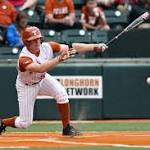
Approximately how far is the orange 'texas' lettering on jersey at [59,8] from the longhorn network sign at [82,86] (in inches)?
81.4

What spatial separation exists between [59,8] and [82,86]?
236cm

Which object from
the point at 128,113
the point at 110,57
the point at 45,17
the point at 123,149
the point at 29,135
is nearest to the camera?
the point at 123,149

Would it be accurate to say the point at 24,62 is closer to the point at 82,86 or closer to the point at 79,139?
the point at 79,139

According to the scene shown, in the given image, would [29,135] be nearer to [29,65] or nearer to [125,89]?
[29,65]

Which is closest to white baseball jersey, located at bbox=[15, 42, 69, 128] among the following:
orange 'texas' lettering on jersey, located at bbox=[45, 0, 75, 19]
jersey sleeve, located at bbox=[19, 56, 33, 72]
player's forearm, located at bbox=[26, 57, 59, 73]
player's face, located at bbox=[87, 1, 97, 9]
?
jersey sleeve, located at bbox=[19, 56, 33, 72]

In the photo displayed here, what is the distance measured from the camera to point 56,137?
9.05 meters

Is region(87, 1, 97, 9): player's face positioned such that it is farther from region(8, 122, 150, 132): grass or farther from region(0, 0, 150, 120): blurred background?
region(8, 122, 150, 132): grass

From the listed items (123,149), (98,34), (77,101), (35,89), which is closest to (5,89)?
(77,101)

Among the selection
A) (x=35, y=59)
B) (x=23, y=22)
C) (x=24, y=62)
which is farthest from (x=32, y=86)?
(x=23, y=22)

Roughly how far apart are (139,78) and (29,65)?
12.9 ft

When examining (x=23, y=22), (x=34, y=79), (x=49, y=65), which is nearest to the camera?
(x=49, y=65)

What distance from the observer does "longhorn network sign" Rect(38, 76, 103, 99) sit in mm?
12062

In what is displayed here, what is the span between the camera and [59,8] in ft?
45.2

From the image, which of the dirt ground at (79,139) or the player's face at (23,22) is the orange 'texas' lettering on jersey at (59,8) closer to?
the player's face at (23,22)
